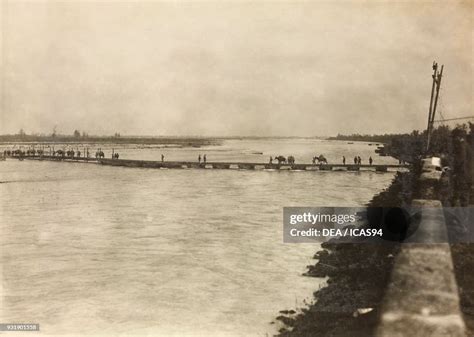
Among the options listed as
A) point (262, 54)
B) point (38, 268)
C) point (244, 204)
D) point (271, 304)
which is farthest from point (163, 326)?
point (244, 204)

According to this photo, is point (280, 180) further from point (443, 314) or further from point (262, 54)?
point (443, 314)

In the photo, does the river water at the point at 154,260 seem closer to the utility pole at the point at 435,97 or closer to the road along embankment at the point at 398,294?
the road along embankment at the point at 398,294

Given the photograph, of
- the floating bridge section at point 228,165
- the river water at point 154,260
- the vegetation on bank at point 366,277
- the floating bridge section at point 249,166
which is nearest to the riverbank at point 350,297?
the vegetation on bank at point 366,277

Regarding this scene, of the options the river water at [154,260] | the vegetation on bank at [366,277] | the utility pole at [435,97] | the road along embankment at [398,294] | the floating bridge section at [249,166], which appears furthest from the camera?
the floating bridge section at [249,166]

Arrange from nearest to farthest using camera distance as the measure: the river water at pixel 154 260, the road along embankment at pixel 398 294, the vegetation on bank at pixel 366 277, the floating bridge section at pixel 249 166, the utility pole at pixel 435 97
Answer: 1. the road along embankment at pixel 398 294
2. the vegetation on bank at pixel 366 277
3. the river water at pixel 154 260
4. the utility pole at pixel 435 97
5. the floating bridge section at pixel 249 166

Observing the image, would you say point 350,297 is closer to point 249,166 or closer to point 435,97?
point 435,97
